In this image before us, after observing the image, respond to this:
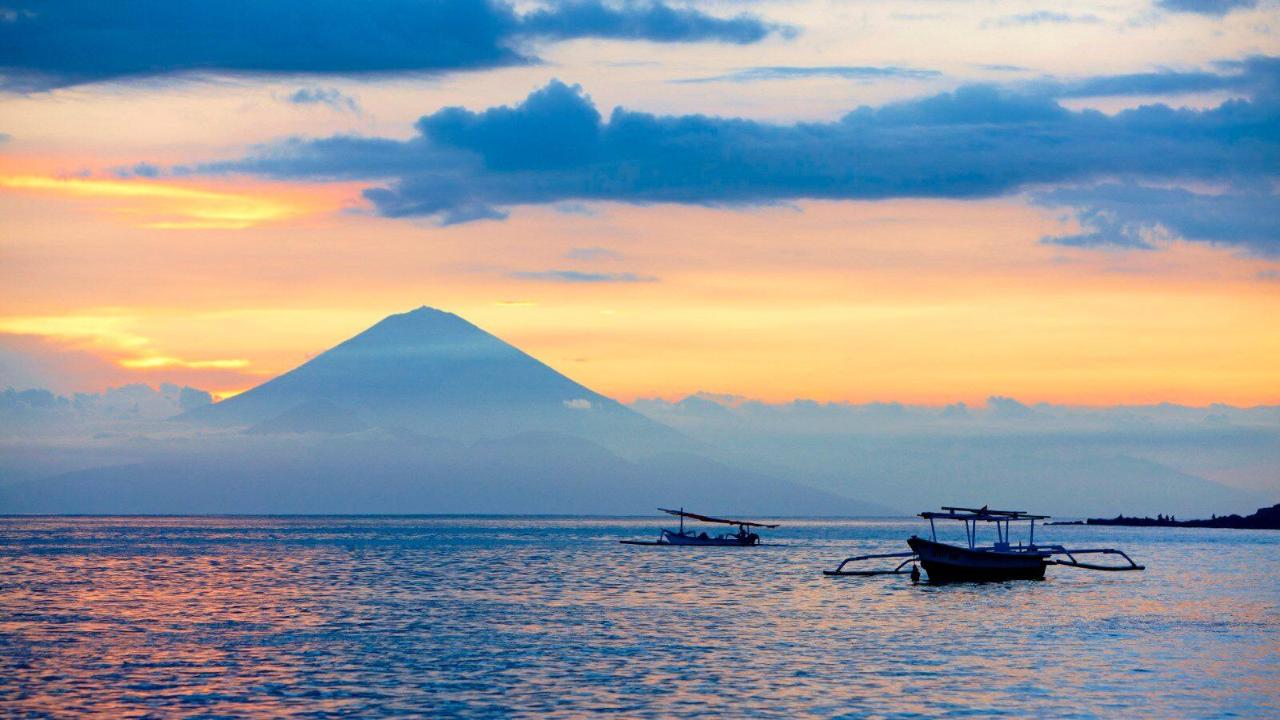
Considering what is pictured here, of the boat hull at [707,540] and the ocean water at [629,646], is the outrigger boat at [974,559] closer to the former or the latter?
the ocean water at [629,646]

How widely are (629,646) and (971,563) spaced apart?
4974 cm

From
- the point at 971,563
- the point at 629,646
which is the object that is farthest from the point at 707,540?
the point at 629,646

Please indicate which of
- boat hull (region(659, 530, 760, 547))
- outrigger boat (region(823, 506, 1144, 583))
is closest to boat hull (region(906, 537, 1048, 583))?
outrigger boat (region(823, 506, 1144, 583))

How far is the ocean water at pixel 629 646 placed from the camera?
1736 inches

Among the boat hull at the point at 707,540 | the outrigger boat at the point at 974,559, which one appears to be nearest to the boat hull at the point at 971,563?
the outrigger boat at the point at 974,559

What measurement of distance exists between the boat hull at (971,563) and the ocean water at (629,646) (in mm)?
1331

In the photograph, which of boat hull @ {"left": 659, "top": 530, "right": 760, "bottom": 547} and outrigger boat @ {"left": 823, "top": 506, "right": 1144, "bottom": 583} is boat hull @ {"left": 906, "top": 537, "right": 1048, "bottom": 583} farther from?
boat hull @ {"left": 659, "top": 530, "right": 760, "bottom": 547}

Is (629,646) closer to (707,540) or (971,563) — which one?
(971,563)

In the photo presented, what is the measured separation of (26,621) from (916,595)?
5055 centimetres

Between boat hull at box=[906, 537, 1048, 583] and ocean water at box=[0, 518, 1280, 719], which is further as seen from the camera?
boat hull at box=[906, 537, 1048, 583]

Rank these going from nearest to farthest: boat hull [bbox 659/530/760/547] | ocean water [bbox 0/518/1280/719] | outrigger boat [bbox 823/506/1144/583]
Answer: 1. ocean water [bbox 0/518/1280/719]
2. outrigger boat [bbox 823/506/1144/583]
3. boat hull [bbox 659/530/760/547]

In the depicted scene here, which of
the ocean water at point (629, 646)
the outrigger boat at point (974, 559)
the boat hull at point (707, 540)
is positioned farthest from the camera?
the boat hull at point (707, 540)

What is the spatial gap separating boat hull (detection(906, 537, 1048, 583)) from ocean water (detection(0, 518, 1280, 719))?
133 centimetres

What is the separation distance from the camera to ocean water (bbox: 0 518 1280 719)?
145 ft
